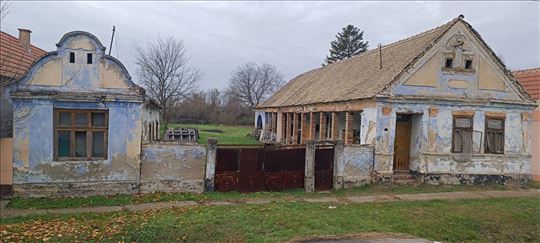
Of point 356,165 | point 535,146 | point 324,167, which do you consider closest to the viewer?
point 324,167

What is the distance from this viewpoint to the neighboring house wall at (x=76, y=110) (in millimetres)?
11969

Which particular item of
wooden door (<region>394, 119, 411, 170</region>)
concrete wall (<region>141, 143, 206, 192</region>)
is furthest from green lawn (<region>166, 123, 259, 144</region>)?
wooden door (<region>394, 119, 411, 170</region>)

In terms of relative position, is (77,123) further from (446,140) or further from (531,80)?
(531,80)

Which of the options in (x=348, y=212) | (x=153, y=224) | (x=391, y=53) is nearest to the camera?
(x=153, y=224)

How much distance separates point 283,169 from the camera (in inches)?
538

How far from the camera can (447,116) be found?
15.6 meters

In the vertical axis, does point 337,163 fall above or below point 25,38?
below

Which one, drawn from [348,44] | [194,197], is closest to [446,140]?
[194,197]

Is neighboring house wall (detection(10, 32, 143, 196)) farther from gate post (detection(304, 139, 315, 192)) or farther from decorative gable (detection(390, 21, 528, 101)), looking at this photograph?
decorative gable (detection(390, 21, 528, 101))

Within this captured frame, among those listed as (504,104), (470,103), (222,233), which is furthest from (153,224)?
(504,104)

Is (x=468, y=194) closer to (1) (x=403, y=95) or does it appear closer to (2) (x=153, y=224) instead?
(1) (x=403, y=95)

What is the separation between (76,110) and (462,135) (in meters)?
14.1

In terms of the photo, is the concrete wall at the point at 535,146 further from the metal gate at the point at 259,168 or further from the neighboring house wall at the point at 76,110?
the neighboring house wall at the point at 76,110

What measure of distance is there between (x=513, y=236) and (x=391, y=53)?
11.8 meters
